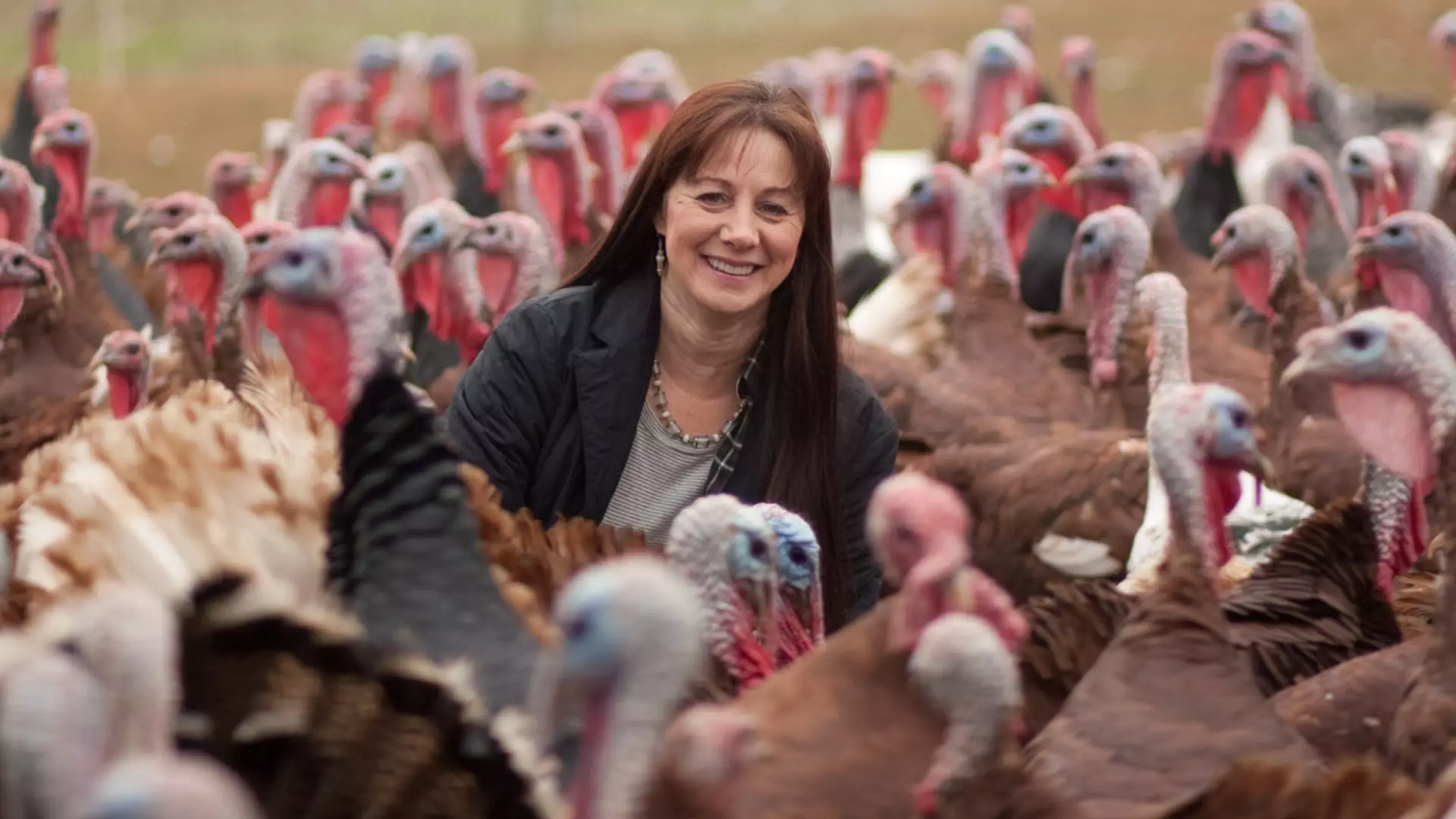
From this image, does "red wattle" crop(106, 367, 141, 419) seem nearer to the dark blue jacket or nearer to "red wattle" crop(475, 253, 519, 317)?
"red wattle" crop(475, 253, 519, 317)

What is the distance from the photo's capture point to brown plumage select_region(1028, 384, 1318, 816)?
2.87m

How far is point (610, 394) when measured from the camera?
3.75 meters

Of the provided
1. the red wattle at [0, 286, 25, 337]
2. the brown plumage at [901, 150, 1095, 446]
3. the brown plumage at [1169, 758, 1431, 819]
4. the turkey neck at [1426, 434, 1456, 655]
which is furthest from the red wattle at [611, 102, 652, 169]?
the brown plumage at [1169, 758, 1431, 819]

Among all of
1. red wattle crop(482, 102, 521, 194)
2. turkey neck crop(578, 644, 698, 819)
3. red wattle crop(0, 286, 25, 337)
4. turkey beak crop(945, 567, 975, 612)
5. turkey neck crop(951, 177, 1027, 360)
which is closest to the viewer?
turkey neck crop(578, 644, 698, 819)

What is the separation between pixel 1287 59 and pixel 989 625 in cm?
599

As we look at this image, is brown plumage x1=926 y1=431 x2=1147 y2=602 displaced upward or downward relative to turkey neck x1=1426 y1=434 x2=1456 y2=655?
downward

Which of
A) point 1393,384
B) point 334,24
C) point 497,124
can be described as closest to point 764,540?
point 1393,384

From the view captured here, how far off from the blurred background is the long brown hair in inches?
305

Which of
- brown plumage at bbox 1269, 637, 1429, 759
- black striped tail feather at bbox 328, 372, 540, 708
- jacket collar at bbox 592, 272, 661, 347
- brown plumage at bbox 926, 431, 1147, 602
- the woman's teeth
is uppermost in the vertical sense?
the woman's teeth

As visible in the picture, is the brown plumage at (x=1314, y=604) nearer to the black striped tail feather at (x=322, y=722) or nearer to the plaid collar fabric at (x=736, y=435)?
the plaid collar fabric at (x=736, y=435)

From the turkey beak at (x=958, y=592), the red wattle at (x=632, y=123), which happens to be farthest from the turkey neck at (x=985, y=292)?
the turkey beak at (x=958, y=592)

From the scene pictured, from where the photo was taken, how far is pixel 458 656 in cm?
279

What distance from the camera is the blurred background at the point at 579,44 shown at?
12.6 meters

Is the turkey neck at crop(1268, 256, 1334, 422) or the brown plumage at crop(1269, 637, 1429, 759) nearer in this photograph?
the brown plumage at crop(1269, 637, 1429, 759)
